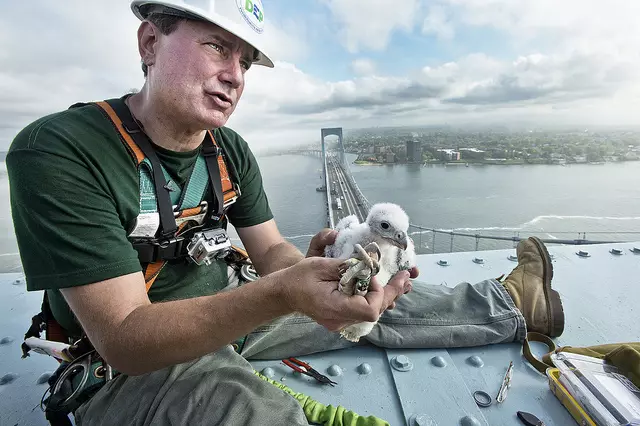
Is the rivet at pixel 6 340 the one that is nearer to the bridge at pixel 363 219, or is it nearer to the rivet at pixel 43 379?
the rivet at pixel 43 379

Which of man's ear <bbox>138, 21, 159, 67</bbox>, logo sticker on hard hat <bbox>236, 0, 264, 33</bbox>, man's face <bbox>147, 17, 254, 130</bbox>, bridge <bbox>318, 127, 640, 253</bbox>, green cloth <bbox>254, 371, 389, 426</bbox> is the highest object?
logo sticker on hard hat <bbox>236, 0, 264, 33</bbox>

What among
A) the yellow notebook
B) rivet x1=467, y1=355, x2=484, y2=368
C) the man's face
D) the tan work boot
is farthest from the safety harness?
the tan work boot

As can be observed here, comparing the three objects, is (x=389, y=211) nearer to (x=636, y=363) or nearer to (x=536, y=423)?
(x=536, y=423)

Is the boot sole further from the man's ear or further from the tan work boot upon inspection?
the man's ear

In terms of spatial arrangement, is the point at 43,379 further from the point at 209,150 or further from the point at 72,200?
the point at 209,150

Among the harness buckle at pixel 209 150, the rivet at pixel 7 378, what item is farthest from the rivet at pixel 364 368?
the rivet at pixel 7 378
